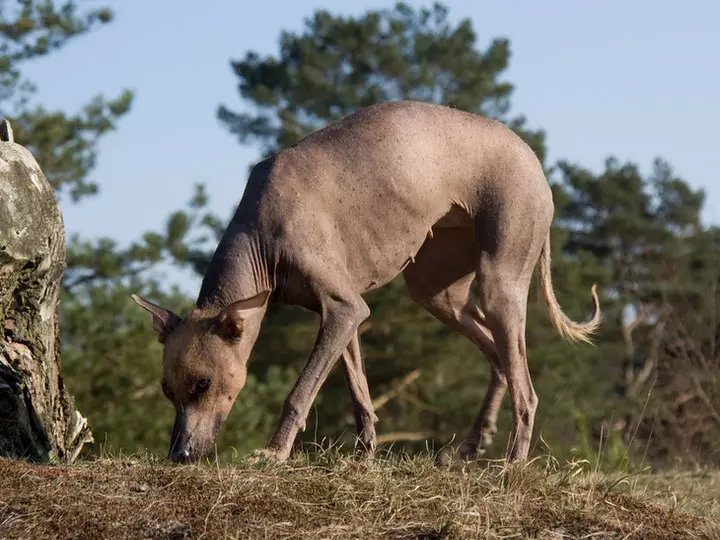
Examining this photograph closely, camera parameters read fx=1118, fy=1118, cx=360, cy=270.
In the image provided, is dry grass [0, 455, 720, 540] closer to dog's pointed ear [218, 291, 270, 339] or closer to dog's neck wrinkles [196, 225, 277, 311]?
dog's pointed ear [218, 291, 270, 339]

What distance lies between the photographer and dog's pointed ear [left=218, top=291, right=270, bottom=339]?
22.1 ft

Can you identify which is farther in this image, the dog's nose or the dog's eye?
the dog's eye

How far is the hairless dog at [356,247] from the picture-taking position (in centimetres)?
683

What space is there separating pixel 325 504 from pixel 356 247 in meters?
2.20

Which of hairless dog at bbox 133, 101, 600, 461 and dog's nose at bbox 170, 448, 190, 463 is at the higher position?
hairless dog at bbox 133, 101, 600, 461

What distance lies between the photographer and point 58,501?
17.0 feet

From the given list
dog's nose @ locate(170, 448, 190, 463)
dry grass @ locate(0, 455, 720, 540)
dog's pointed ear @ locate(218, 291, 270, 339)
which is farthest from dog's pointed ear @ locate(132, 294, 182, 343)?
dry grass @ locate(0, 455, 720, 540)

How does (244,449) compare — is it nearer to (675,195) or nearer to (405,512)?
(405,512)

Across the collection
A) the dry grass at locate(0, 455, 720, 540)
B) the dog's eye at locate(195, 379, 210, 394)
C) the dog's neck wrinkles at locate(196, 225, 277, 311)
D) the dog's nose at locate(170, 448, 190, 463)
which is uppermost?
the dog's neck wrinkles at locate(196, 225, 277, 311)

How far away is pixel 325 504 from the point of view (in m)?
5.37

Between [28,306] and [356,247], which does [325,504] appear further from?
[28,306]

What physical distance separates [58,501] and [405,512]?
1.62 meters

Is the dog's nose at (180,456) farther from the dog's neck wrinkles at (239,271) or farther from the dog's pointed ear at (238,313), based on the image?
the dog's neck wrinkles at (239,271)

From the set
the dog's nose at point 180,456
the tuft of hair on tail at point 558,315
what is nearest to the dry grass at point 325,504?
the dog's nose at point 180,456
